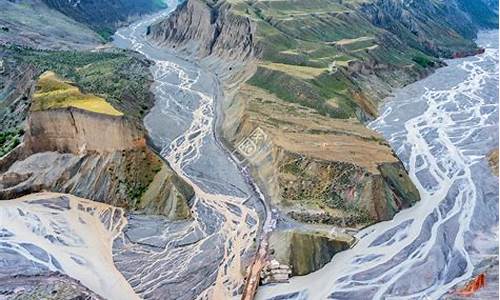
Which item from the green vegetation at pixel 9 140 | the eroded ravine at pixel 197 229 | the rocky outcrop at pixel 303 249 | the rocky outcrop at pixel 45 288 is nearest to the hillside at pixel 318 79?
the eroded ravine at pixel 197 229

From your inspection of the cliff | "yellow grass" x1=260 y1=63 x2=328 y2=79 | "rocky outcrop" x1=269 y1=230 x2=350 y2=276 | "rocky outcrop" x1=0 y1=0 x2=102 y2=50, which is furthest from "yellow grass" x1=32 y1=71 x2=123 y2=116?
"rocky outcrop" x1=0 y1=0 x2=102 y2=50

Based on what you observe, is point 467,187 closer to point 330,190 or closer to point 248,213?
point 330,190

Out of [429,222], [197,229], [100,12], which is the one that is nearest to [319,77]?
[429,222]

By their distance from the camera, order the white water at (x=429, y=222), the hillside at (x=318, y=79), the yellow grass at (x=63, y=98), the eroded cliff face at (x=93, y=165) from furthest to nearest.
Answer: the yellow grass at (x=63, y=98) < the hillside at (x=318, y=79) < the eroded cliff face at (x=93, y=165) < the white water at (x=429, y=222)

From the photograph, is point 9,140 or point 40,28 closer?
point 9,140

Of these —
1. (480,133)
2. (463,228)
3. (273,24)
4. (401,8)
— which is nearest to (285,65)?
(273,24)

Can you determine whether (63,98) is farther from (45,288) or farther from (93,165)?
(45,288)

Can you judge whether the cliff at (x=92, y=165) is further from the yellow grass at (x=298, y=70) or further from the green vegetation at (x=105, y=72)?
the yellow grass at (x=298, y=70)

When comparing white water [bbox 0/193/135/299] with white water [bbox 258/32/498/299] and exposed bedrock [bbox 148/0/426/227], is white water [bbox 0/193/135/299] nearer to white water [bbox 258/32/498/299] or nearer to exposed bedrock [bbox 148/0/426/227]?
white water [bbox 258/32/498/299]
